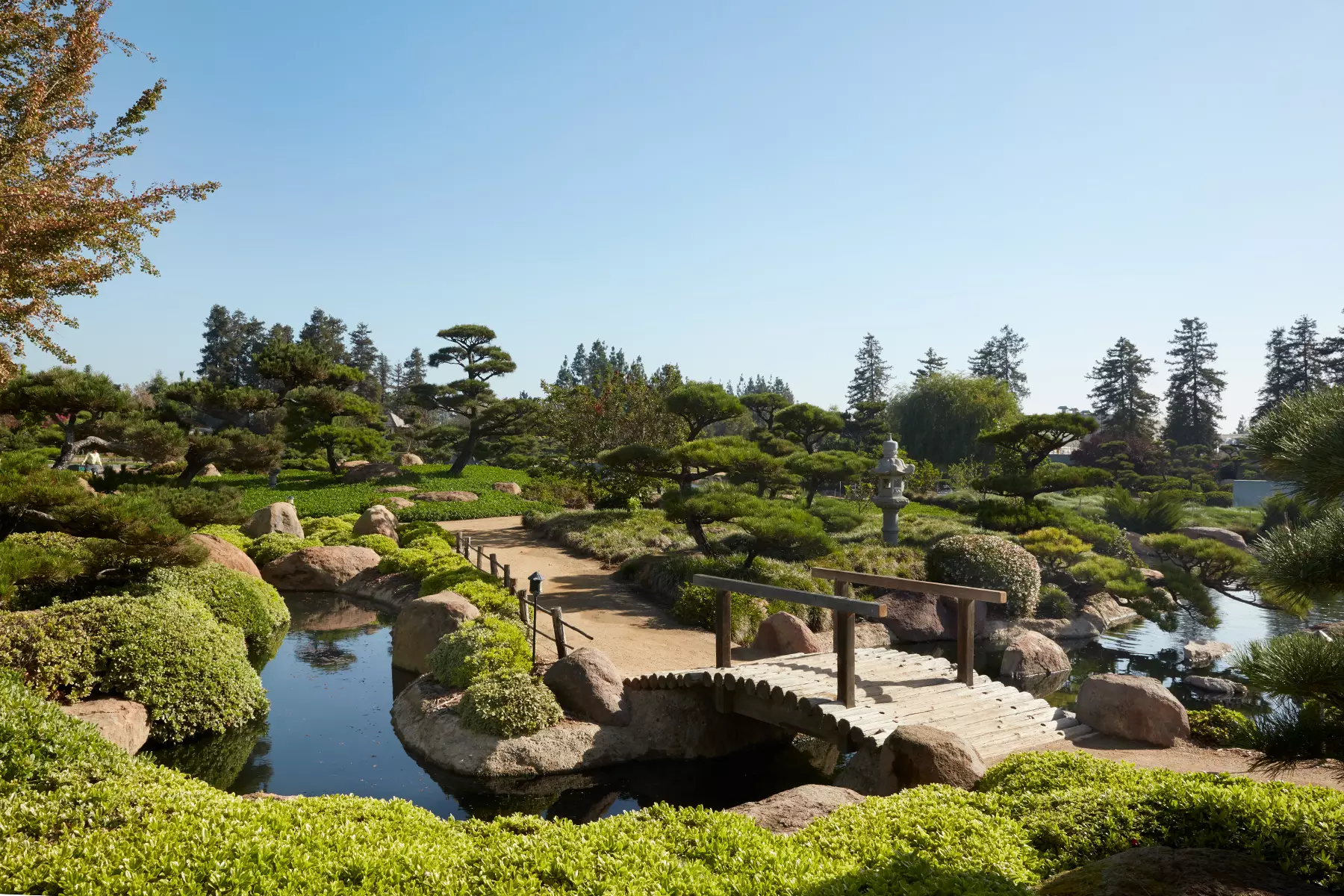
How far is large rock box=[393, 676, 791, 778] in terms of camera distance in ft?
27.4

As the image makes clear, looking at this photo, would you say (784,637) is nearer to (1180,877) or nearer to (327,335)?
(1180,877)

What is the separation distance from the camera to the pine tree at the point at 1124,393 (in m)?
47.0

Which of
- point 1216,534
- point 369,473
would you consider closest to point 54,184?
point 369,473

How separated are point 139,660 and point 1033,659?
11.8 meters

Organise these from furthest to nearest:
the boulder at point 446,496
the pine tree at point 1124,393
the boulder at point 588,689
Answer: the pine tree at point 1124,393, the boulder at point 446,496, the boulder at point 588,689

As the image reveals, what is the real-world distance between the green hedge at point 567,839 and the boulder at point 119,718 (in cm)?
265

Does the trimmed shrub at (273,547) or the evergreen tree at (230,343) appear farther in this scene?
the evergreen tree at (230,343)

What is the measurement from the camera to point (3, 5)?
23.4 ft

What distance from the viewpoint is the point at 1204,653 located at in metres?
13.5

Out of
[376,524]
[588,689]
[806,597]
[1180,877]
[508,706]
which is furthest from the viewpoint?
[376,524]

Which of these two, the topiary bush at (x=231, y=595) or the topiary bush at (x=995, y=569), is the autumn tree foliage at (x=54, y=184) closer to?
the topiary bush at (x=231, y=595)

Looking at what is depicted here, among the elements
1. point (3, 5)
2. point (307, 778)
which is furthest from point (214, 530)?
point (3, 5)

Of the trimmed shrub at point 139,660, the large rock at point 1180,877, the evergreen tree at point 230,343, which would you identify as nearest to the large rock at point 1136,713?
the large rock at point 1180,877

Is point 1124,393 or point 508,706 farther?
point 1124,393
